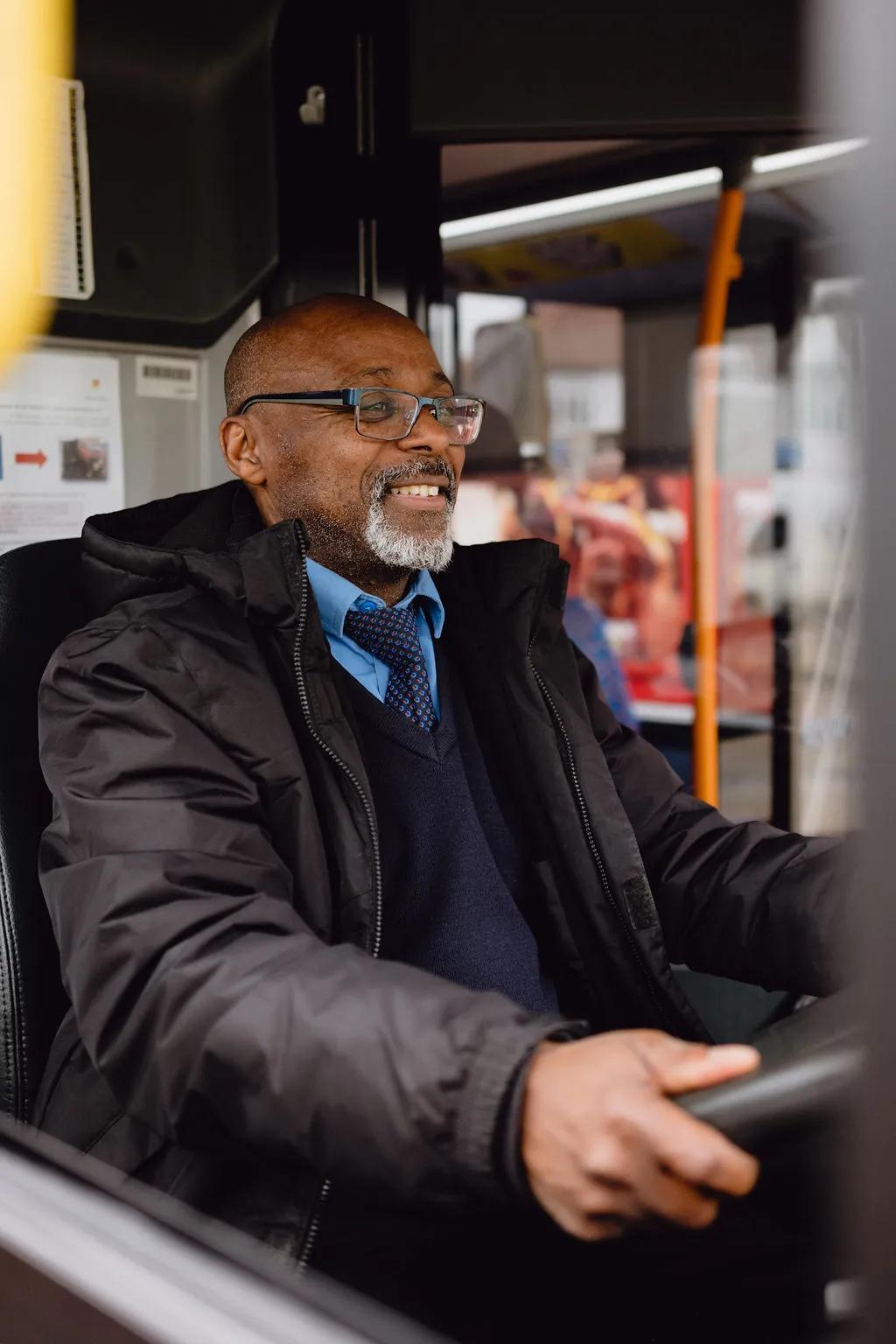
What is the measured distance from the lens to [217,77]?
2.23 meters

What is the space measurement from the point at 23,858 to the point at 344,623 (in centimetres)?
55

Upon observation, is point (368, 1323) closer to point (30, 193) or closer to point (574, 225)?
point (30, 193)

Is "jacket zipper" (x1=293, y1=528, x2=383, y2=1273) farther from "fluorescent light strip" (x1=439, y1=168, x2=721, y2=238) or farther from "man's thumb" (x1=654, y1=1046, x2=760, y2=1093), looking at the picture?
"fluorescent light strip" (x1=439, y1=168, x2=721, y2=238)

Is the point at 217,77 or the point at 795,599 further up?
the point at 217,77

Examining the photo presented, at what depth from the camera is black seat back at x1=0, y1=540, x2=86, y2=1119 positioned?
1.50 meters

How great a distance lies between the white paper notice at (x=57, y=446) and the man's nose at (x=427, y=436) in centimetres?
52

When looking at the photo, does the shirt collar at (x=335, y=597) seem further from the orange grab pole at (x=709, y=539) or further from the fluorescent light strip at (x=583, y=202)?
the fluorescent light strip at (x=583, y=202)

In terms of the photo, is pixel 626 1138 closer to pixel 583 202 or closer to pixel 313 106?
pixel 313 106

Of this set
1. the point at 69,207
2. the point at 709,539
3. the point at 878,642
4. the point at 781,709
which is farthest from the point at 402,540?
the point at 781,709

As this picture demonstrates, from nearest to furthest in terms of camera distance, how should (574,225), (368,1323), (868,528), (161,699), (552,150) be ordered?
(868,528) < (368,1323) < (161,699) < (552,150) < (574,225)

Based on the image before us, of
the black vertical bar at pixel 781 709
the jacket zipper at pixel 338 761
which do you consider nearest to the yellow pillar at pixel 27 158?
the jacket zipper at pixel 338 761

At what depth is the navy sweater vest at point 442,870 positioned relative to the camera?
1639 millimetres

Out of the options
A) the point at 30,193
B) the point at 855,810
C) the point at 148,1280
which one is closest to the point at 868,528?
the point at 855,810

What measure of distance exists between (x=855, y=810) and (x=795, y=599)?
3.73 metres
